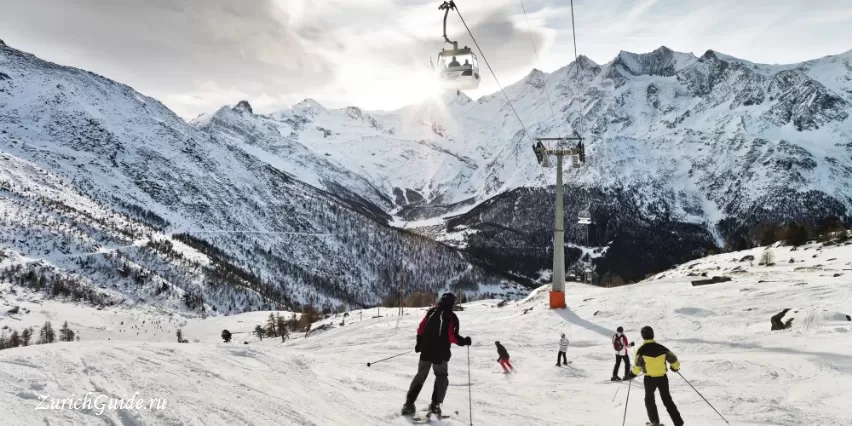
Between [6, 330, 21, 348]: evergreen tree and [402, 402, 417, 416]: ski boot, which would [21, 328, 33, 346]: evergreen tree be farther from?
[402, 402, 417, 416]: ski boot

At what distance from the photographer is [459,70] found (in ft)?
50.1

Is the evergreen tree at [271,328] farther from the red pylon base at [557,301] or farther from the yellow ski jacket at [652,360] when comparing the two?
the yellow ski jacket at [652,360]

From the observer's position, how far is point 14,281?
14012 cm

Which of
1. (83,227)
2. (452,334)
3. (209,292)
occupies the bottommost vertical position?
(209,292)

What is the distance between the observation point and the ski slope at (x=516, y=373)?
7684 mm

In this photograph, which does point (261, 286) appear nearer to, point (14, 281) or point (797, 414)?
point (14, 281)

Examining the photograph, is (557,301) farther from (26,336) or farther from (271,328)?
(26,336)

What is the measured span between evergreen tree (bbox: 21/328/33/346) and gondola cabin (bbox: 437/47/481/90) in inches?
4677

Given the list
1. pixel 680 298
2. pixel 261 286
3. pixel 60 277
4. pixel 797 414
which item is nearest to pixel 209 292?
pixel 261 286

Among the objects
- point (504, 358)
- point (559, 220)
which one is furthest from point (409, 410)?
point (559, 220)

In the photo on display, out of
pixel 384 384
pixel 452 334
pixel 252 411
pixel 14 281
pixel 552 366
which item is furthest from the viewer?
pixel 14 281

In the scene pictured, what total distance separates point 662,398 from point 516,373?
7.57 meters

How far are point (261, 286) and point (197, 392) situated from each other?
667 ft

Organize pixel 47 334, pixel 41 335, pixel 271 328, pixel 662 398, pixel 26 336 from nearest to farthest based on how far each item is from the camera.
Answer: pixel 662 398 → pixel 271 328 → pixel 26 336 → pixel 47 334 → pixel 41 335
